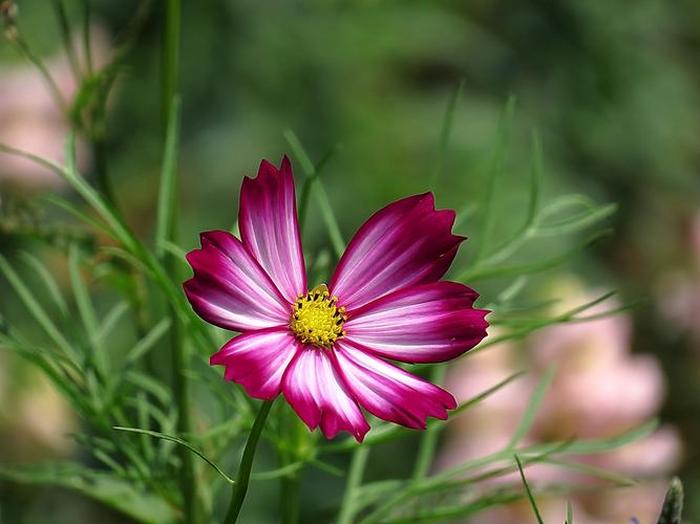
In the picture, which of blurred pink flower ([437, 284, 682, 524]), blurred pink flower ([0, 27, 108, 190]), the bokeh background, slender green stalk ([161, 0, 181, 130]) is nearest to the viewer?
slender green stalk ([161, 0, 181, 130])

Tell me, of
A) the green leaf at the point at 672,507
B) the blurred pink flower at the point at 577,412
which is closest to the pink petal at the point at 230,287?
the green leaf at the point at 672,507

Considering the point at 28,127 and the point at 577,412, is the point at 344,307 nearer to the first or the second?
the point at 577,412

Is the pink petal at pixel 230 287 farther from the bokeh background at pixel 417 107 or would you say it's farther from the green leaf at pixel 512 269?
the bokeh background at pixel 417 107

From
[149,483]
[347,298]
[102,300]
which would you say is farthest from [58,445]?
[347,298]

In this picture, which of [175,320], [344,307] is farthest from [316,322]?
[175,320]

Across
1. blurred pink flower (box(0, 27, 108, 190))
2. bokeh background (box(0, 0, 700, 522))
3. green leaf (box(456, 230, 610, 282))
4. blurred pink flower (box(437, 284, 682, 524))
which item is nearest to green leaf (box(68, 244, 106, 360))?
green leaf (box(456, 230, 610, 282))

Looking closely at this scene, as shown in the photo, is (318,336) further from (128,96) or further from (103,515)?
(128,96)

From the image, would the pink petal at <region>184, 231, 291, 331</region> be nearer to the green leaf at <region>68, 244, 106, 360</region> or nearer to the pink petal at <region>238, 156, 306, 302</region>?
the pink petal at <region>238, 156, 306, 302</region>
